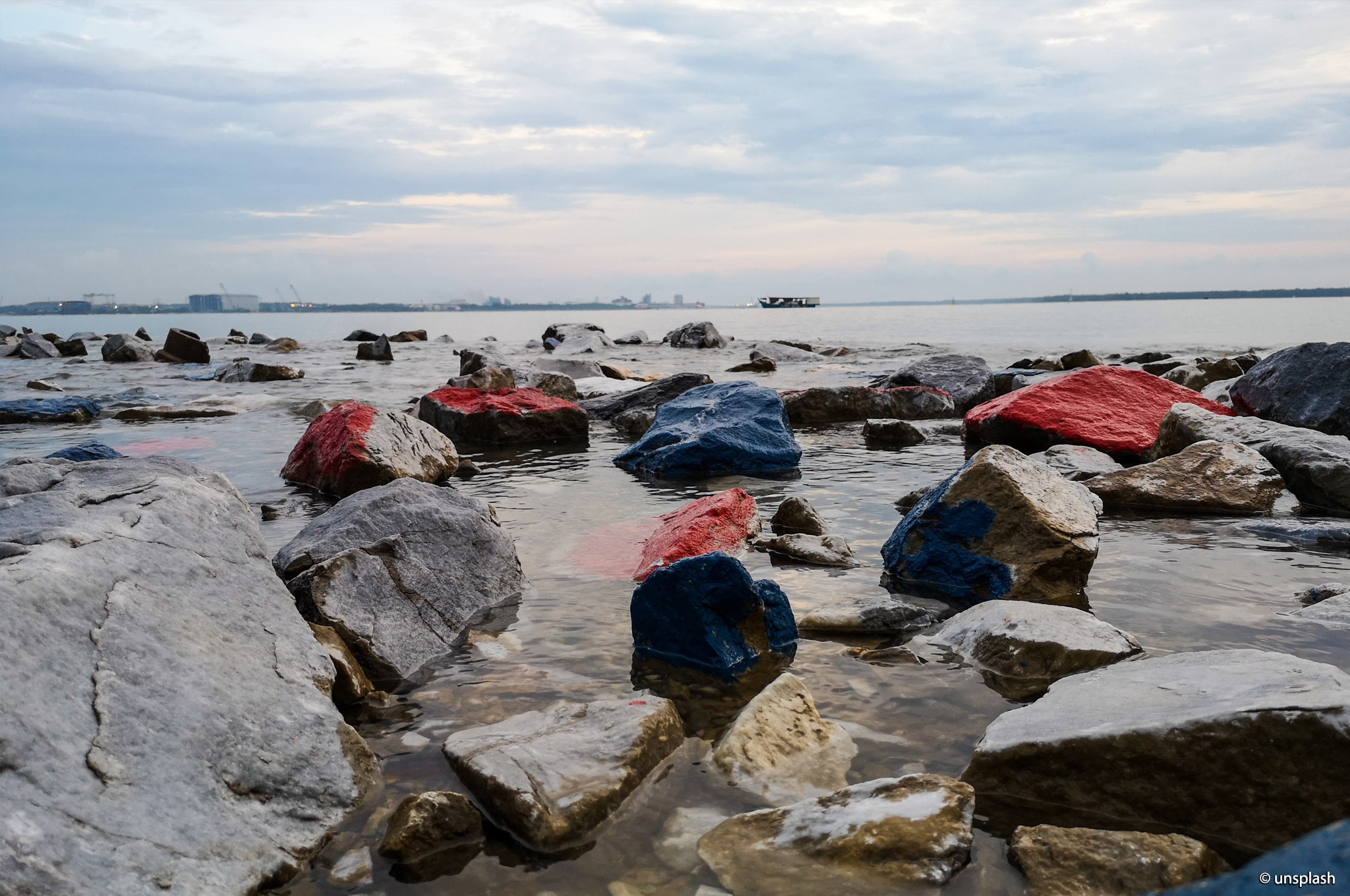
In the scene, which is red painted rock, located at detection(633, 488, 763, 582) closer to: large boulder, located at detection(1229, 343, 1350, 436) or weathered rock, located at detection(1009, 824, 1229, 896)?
weathered rock, located at detection(1009, 824, 1229, 896)

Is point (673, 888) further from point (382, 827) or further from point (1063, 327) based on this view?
point (1063, 327)

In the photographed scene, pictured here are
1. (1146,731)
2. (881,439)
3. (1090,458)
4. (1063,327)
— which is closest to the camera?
(1146,731)

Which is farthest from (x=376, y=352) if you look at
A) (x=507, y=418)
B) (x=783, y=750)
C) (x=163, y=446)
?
(x=783, y=750)

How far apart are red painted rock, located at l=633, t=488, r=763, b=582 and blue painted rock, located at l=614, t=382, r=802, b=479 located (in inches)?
81.6

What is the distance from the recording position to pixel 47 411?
40.2ft

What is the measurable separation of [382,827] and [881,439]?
7.97 meters

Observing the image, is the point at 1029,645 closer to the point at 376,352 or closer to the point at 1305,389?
the point at 1305,389

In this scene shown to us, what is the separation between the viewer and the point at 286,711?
2564 millimetres

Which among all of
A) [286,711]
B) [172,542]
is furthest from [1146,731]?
[172,542]

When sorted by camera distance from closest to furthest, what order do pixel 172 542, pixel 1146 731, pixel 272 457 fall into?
pixel 1146 731 → pixel 172 542 → pixel 272 457

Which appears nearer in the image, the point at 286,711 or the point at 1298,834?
the point at 1298,834

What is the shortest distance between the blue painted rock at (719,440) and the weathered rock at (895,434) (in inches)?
60.6

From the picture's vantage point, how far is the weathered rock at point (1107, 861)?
2066mm

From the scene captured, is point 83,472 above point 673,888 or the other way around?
above
